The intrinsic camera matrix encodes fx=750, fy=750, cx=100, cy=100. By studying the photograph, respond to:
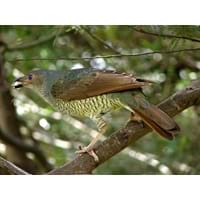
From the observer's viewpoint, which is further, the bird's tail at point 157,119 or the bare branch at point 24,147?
the bare branch at point 24,147

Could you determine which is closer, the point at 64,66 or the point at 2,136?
the point at 64,66

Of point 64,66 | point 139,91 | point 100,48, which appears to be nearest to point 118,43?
point 100,48

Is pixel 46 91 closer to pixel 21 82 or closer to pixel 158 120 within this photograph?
pixel 21 82

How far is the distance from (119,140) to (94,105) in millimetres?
145

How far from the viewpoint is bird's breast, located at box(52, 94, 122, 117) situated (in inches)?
87.8

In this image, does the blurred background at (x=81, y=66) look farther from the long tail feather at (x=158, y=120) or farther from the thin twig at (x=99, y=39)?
the long tail feather at (x=158, y=120)

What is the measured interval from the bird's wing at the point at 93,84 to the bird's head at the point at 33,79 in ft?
0.15

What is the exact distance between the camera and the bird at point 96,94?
2178mm

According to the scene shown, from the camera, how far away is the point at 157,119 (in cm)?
216

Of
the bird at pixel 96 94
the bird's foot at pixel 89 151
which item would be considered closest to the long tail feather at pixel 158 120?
the bird at pixel 96 94
